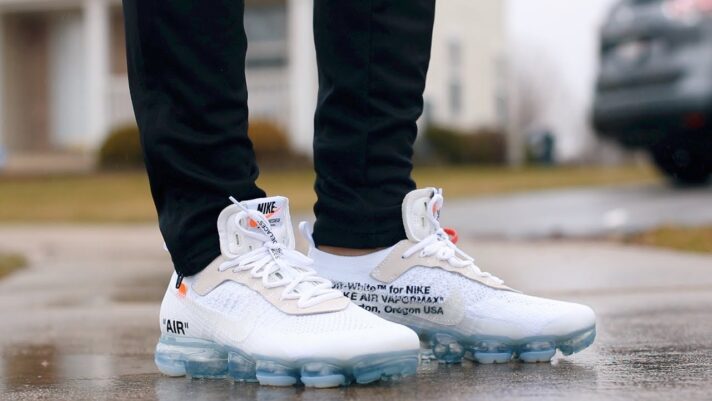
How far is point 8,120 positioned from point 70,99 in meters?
1.13

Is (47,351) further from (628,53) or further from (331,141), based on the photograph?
(628,53)

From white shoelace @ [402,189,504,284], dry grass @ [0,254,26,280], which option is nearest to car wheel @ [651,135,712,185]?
dry grass @ [0,254,26,280]

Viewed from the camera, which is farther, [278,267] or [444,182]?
[444,182]

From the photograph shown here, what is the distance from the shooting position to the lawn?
329 inches

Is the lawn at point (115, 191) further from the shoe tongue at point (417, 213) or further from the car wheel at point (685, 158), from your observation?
the shoe tongue at point (417, 213)

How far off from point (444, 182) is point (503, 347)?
Answer: 34.1ft

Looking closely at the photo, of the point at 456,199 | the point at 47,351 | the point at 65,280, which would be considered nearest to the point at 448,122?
the point at 456,199

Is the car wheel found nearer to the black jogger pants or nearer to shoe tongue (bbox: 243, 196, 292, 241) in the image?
the black jogger pants

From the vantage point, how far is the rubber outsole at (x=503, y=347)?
1550 mm

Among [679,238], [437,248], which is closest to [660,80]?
[679,238]

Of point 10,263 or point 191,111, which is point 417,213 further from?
point 10,263

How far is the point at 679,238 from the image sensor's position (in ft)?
14.4

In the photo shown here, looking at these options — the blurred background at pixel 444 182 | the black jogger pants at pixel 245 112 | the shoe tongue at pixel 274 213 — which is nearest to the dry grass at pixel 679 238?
the blurred background at pixel 444 182

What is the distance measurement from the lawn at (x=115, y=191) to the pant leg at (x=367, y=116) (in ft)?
20.3
